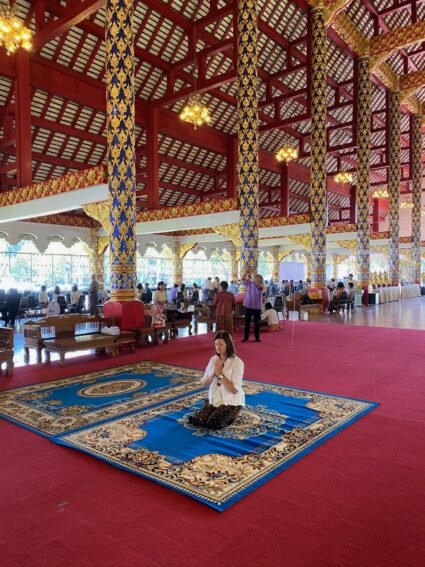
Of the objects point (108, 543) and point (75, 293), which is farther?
point (75, 293)

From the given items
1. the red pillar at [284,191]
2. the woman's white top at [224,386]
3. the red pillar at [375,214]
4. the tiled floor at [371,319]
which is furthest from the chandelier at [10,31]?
the red pillar at [375,214]

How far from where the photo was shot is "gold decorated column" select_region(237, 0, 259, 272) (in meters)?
9.47

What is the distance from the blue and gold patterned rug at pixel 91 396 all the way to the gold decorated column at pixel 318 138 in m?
8.12

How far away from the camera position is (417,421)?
344cm

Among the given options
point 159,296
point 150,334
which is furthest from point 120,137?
point 150,334

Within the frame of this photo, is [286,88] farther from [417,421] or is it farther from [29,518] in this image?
[29,518]

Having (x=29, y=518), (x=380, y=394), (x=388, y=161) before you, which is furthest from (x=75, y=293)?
(x=388, y=161)

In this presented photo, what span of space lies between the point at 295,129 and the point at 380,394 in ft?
50.1

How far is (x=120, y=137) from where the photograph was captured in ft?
22.1

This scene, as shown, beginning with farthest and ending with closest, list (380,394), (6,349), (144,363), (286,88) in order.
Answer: (286,88), (144,363), (6,349), (380,394)

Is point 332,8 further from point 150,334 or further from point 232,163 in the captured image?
point 150,334

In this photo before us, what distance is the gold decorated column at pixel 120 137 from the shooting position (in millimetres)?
6727

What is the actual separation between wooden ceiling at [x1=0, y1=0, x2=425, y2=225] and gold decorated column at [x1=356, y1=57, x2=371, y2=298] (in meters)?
0.49

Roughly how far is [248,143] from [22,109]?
4637mm
